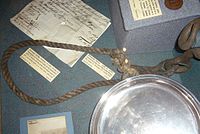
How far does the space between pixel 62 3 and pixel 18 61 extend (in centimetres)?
28

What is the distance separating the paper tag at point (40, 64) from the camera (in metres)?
1.00

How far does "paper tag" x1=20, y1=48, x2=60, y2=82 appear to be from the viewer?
999mm

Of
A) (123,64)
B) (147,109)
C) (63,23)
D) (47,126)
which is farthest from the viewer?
(63,23)

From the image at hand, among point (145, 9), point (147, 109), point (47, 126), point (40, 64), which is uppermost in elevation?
point (145, 9)

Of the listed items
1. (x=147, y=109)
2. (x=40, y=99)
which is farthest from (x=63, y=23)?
(x=147, y=109)

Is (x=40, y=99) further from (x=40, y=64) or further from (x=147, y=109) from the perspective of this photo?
(x=147, y=109)

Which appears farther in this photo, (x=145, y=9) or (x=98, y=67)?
(x=98, y=67)

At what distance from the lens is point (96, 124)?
0.61 metres

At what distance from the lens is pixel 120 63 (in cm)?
80

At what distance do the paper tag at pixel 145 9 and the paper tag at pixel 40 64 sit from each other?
0.36 metres

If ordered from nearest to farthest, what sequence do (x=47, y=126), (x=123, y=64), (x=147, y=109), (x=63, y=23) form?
(x=147, y=109), (x=123, y=64), (x=47, y=126), (x=63, y=23)

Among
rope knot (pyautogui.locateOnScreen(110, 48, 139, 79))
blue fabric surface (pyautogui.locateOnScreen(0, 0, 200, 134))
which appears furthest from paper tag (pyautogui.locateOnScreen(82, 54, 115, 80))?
rope knot (pyautogui.locateOnScreen(110, 48, 139, 79))

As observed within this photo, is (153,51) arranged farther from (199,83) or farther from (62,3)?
(62,3)

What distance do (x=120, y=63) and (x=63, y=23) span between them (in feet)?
1.17
